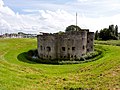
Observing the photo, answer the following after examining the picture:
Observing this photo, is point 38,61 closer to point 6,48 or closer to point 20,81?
point 6,48

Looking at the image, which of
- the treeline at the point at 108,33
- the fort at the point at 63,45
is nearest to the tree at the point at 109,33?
the treeline at the point at 108,33

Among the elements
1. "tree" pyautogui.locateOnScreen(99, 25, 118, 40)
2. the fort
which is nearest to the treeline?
"tree" pyautogui.locateOnScreen(99, 25, 118, 40)

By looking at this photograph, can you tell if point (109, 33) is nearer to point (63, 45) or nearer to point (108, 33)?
point (108, 33)

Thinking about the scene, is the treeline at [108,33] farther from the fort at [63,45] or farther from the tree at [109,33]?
the fort at [63,45]

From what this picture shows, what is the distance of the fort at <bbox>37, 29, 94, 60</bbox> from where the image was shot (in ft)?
178

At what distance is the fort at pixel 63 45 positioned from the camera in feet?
178

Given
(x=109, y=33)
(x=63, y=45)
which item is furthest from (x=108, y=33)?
(x=63, y=45)

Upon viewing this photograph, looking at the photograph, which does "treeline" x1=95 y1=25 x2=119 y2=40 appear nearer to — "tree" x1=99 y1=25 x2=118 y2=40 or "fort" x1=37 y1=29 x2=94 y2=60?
"tree" x1=99 y1=25 x2=118 y2=40

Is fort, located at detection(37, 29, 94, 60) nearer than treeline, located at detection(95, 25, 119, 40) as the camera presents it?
Yes

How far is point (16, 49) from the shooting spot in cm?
6581

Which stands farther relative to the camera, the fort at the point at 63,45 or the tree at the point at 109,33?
the tree at the point at 109,33

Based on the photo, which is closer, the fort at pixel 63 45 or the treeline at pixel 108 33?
the fort at pixel 63 45

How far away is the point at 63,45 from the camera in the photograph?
5516 centimetres

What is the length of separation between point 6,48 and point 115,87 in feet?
163
